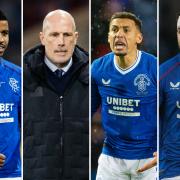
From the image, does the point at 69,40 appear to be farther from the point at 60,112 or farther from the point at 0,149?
the point at 0,149

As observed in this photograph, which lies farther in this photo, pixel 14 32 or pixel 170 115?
pixel 170 115

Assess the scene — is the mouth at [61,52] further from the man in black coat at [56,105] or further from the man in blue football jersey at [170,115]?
the man in blue football jersey at [170,115]

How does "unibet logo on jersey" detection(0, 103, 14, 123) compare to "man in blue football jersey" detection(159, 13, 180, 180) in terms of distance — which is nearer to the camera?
"unibet logo on jersey" detection(0, 103, 14, 123)

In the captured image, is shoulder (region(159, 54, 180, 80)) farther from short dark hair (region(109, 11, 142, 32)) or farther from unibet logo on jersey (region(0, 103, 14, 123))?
unibet logo on jersey (region(0, 103, 14, 123))

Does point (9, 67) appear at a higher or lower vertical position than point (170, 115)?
higher

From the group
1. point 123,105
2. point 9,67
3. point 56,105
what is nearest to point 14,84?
point 9,67

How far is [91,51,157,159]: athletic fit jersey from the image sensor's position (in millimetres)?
5273

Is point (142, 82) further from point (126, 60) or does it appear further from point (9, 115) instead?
point (9, 115)

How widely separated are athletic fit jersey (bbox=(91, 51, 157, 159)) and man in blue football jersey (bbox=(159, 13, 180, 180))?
74 millimetres

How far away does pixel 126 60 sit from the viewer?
5289mm

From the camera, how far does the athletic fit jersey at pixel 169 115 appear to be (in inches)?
209

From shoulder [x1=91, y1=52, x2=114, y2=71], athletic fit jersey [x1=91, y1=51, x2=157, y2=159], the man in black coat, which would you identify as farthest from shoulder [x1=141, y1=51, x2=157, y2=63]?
the man in black coat

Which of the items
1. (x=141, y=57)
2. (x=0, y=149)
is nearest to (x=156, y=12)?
(x=141, y=57)

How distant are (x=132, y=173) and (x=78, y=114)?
0.64 m
